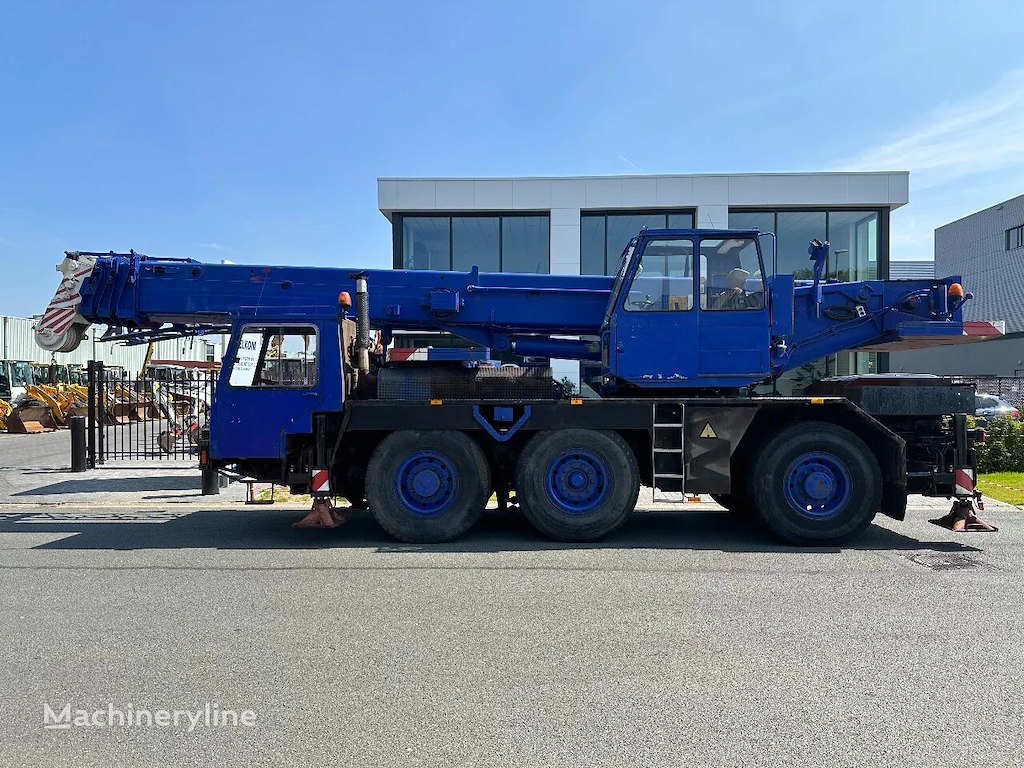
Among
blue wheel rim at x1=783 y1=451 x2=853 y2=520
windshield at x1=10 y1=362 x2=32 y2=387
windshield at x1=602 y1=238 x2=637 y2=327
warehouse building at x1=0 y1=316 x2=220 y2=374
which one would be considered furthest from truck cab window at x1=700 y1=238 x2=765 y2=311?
windshield at x1=10 y1=362 x2=32 y2=387

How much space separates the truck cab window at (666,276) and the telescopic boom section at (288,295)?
898mm

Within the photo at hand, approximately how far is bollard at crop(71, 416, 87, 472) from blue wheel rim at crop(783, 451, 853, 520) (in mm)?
12699

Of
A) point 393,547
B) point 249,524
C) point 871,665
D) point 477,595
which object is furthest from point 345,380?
point 871,665

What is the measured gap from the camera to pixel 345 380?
25.8 ft

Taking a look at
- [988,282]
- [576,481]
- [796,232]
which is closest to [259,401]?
[576,481]

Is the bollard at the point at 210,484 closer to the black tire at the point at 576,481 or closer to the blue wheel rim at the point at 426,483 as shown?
the blue wheel rim at the point at 426,483

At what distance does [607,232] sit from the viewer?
21016 millimetres

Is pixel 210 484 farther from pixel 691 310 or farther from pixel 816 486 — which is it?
pixel 816 486

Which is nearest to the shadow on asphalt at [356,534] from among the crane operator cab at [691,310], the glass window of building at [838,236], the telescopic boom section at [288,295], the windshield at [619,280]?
the crane operator cab at [691,310]

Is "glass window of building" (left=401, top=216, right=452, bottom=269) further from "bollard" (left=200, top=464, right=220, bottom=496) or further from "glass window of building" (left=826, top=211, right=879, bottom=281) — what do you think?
"bollard" (left=200, top=464, right=220, bottom=496)

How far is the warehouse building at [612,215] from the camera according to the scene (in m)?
20.1

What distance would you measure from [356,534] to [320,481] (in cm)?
79

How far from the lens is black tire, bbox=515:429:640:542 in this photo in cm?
763

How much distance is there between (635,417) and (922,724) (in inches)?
178
